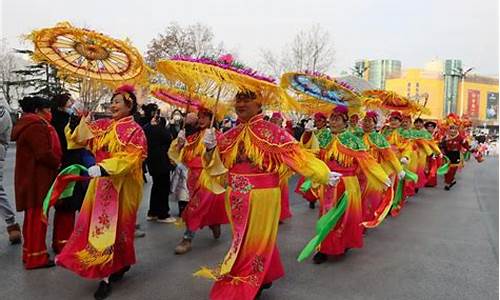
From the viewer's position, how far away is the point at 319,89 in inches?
179

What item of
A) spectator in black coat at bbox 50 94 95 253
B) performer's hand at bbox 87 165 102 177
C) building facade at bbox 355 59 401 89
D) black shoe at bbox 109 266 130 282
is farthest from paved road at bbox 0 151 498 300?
building facade at bbox 355 59 401 89

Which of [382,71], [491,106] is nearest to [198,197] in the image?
[382,71]

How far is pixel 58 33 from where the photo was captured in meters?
3.68

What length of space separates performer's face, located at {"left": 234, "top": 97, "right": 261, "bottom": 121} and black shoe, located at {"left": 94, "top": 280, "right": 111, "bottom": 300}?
1735 millimetres

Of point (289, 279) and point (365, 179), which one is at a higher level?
point (365, 179)

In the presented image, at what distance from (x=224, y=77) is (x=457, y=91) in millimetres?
67447

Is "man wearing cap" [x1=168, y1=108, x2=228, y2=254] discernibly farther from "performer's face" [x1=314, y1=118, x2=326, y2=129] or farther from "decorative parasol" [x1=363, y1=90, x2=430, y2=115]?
"decorative parasol" [x1=363, y1=90, x2=430, y2=115]

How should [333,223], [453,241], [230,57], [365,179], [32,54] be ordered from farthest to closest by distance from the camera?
1. [453,241]
2. [365,179]
3. [333,223]
4. [32,54]
5. [230,57]

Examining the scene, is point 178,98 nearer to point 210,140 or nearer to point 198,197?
point 198,197

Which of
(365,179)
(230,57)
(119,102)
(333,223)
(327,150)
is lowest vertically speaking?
Answer: (333,223)

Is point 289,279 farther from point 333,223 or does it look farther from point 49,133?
point 49,133

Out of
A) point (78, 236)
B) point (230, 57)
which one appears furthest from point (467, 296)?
point (78, 236)

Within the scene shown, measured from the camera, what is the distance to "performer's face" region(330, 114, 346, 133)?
5.11 metres

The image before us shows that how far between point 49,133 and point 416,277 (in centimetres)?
377
